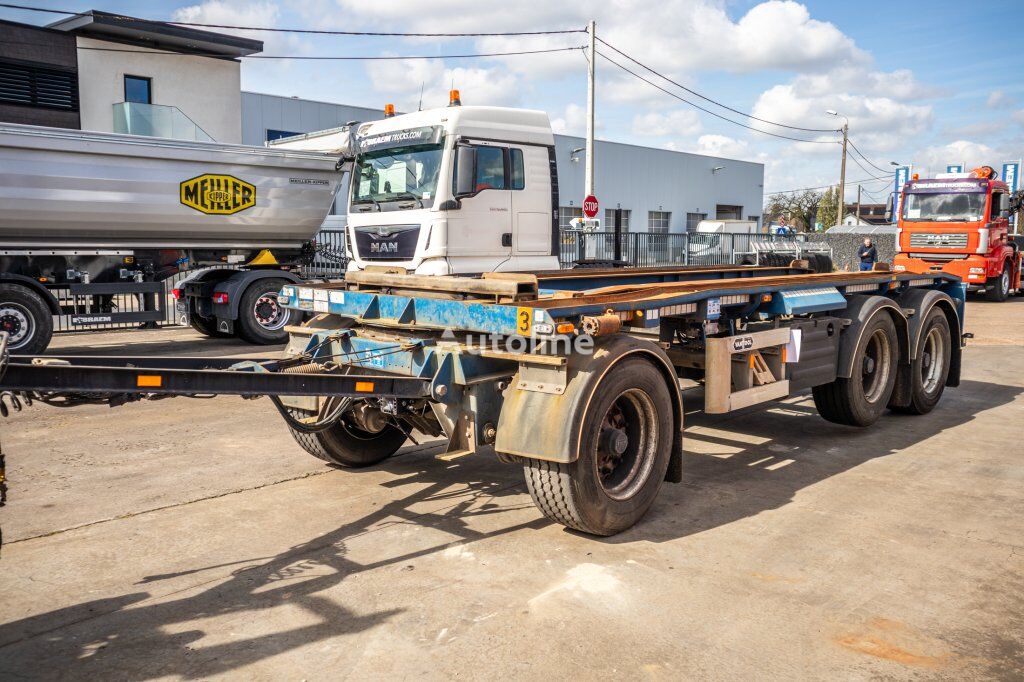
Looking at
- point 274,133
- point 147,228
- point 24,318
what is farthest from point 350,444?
point 274,133

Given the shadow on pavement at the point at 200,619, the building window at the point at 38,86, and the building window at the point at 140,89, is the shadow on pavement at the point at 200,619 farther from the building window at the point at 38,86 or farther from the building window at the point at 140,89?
the building window at the point at 140,89

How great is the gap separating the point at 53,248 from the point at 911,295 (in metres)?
11.4

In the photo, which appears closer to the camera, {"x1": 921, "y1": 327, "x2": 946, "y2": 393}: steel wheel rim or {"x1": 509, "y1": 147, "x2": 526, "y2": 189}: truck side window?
{"x1": 921, "y1": 327, "x2": 946, "y2": 393}: steel wheel rim

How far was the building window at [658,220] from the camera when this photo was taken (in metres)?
44.7

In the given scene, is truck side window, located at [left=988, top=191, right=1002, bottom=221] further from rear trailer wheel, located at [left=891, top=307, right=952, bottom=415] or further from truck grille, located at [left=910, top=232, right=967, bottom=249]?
rear trailer wheel, located at [left=891, top=307, right=952, bottom=415]

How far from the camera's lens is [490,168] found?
9.70m

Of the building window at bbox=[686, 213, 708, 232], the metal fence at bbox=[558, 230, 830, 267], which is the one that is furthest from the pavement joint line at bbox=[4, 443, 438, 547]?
the building window at bbox=[686, 213, 708, 232]

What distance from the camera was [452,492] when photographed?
5.79 m

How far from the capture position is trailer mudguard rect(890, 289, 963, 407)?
8195 millimetres

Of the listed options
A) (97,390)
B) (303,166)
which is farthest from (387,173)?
(97,390)

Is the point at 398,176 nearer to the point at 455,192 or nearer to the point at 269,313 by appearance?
the point at 455,192

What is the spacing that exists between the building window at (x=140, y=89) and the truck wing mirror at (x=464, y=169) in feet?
65.0

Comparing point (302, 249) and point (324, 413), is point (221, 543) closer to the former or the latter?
point (324, 413)

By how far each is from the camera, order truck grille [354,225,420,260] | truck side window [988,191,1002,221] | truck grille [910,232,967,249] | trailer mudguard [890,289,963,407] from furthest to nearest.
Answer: truck grille [910,232,967,249] < truck side window [988,191,1002,221] < truck grille [354,225,420,260] < trailer mudguard [890,289,963,407]
